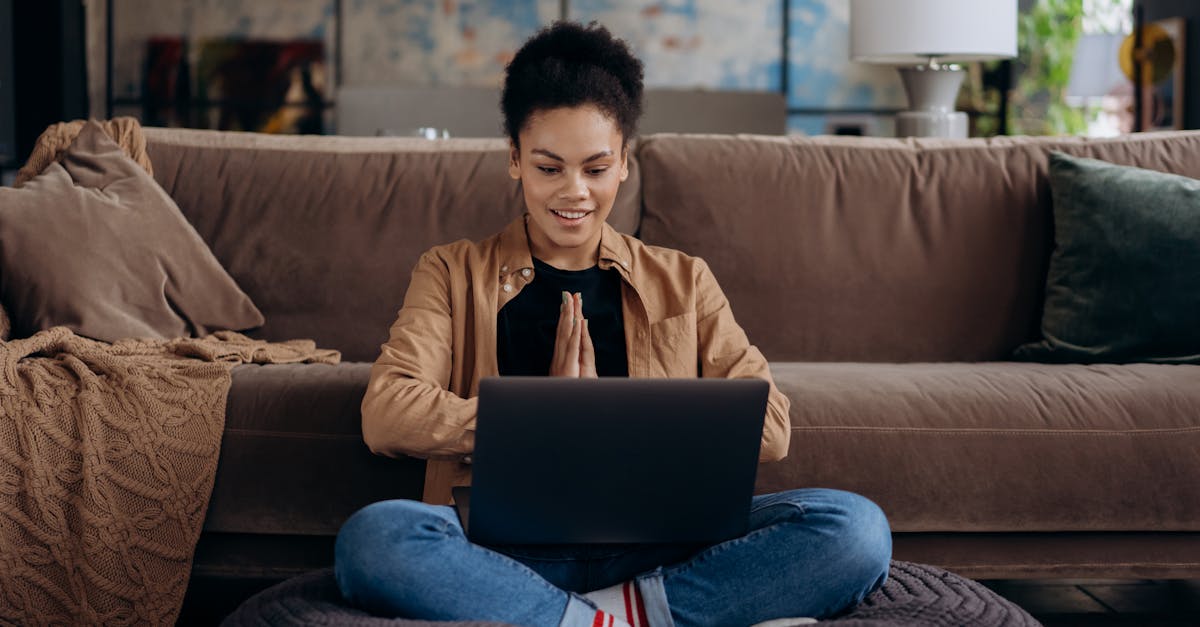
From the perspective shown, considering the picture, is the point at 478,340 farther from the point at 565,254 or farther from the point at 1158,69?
the point at 1158,69

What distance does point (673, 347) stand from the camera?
1676mm

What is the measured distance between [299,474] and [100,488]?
11.0 inches

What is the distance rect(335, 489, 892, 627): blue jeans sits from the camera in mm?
1322

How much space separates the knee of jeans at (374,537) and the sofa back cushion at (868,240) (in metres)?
1.15

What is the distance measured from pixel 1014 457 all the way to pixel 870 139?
98 centimetres

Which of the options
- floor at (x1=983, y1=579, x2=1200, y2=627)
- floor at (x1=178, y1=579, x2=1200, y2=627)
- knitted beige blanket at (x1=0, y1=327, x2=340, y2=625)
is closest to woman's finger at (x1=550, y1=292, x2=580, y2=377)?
knitted beige blanket at (x1=0, y1=327, x2=340, y2=625)

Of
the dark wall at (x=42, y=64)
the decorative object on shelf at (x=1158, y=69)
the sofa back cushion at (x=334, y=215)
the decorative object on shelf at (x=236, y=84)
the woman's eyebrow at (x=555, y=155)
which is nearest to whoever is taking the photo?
the woman's eyebrow at (x=555, y=155)

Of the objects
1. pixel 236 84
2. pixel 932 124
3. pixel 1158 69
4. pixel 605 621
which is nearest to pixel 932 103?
pixel 932 124

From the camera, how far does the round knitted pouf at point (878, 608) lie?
1.31 meters

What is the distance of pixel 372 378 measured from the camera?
157cm

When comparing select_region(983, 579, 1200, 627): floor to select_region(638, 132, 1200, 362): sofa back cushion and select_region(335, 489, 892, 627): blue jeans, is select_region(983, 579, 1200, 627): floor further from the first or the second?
select_region(335, 489, 892, 627): blue jeans

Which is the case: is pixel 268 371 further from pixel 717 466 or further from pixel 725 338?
pixel 717 466

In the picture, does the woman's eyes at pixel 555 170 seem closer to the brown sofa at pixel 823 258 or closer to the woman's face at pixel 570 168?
the woman's face at pixel 570 168

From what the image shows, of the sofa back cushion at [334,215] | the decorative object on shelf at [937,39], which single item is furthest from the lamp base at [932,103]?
the sofa back cushion at [334,215]
